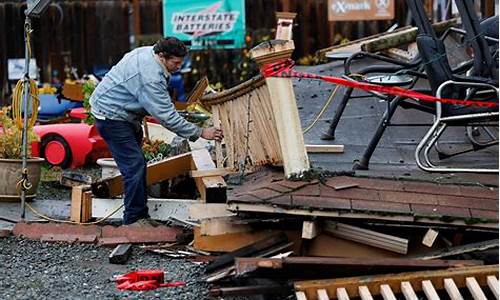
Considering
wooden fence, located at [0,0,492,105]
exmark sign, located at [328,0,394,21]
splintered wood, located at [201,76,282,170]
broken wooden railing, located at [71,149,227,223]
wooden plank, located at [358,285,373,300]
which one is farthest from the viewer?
wooden fence, located at [0,0,492,105]

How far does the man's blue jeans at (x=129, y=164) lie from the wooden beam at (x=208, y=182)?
0.49 m

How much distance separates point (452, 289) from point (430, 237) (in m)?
0.60

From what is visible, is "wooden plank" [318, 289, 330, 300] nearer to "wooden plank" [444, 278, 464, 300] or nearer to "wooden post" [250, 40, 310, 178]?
"wooden plank" [444, 278, 464, 300]

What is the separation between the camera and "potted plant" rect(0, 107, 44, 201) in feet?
36.8

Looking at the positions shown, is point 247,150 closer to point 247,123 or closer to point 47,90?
point 247,123

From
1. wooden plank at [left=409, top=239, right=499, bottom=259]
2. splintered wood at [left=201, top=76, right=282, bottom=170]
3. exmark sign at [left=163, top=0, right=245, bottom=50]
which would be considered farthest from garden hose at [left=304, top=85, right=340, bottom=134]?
exmark sign at [left=163, top=0, right=245, bottom=50]

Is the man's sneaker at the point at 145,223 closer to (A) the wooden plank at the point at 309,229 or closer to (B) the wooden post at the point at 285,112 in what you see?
(B) the wooden post at the point at 285,112

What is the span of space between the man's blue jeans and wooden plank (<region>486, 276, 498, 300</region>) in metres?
3.46

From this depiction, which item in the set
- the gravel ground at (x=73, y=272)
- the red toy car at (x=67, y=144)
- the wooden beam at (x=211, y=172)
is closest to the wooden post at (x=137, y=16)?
the red toy car at (x=67, y=144)

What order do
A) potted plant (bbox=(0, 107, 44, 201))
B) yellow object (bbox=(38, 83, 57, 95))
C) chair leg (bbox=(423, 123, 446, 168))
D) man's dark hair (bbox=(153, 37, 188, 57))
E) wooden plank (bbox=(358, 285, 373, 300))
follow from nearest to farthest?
1. wooden plank (bbox=(358, 285, 373, 300))
2. chair leg (bbox=(423, 123, 446, 168))
3. man's dark hair (bbox=(153, 37, 188, 57))
4. potted plant (bbox=(0, 107, 44, 201))
5. yellow object (bbox=(38, 83, 57, 95))

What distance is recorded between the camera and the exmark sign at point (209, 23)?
63.7 ft

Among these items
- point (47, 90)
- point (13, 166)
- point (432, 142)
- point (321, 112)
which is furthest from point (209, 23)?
point (432, 142)

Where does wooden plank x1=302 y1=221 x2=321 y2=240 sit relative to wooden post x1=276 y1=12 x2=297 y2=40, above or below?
below

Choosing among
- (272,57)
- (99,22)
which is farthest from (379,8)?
(272,57)
